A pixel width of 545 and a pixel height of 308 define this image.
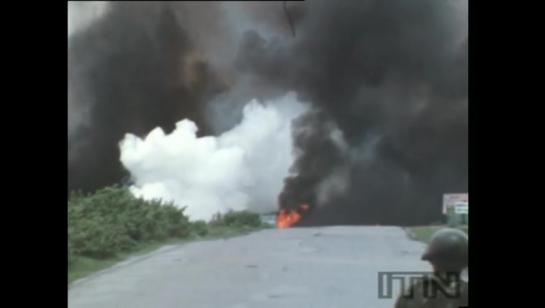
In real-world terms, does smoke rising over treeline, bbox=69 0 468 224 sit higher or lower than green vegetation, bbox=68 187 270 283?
higher

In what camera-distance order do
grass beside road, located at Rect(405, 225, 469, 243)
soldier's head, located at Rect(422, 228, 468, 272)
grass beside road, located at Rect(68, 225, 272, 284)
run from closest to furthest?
1. soldier's head, located at Rect(422, 228, 468, 272)
2. grass beside road, located at Rect(405, 225, 469, 243)
3. grass beside road, located at Rect(68, 225, 272, 284)

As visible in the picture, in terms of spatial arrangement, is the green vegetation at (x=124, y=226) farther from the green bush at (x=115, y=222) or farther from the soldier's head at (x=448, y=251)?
the soldier's head at (x=448, y=251)

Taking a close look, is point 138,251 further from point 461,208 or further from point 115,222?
point 461,208

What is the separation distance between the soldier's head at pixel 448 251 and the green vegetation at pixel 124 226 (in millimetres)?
915

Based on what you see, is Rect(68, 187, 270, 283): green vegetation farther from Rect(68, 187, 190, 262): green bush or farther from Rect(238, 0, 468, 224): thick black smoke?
Rect(238, 0, 468, 224): thick black smoke

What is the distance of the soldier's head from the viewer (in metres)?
2.39

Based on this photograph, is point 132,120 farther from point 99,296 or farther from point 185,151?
point 99,296

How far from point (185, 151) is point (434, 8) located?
150cm

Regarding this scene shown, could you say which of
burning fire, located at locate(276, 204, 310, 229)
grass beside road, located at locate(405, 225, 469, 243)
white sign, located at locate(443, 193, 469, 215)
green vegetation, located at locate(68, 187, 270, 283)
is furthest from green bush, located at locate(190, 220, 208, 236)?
white sign, located at locate(443, 193, 469, 215)

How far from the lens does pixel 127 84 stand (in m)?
3.02

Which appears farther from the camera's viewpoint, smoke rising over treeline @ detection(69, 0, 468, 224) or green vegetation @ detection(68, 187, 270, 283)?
green vegetation @ detection(68, 187, 270, 283)
